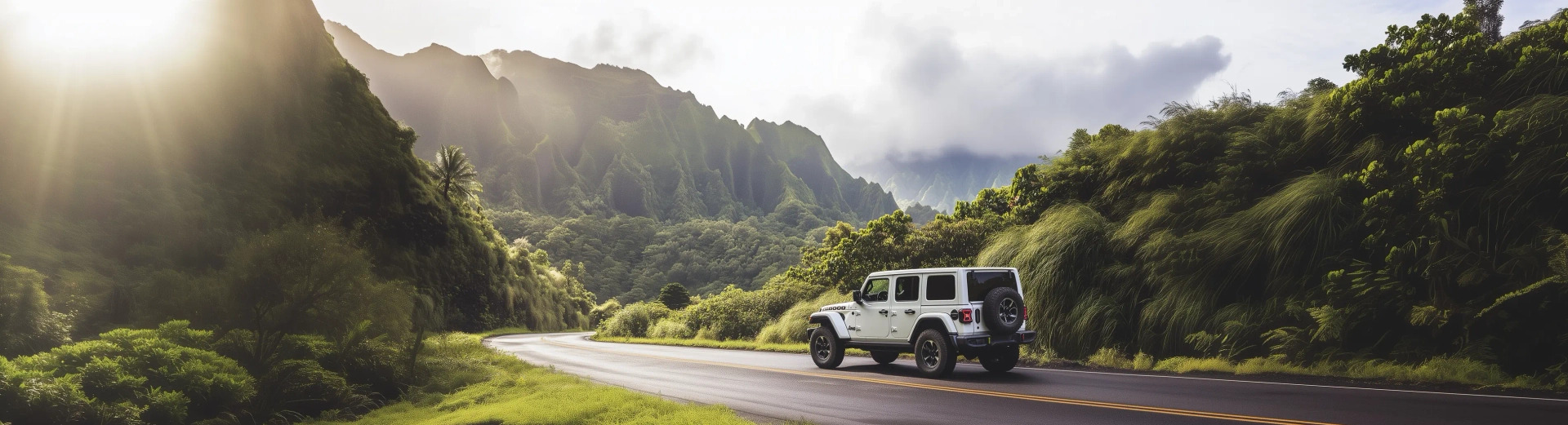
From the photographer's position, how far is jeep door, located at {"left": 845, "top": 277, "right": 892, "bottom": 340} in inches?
524

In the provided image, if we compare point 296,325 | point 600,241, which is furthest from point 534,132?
point 296,325

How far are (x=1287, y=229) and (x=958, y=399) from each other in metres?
7.42

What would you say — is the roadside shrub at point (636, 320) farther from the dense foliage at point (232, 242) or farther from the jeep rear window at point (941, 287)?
the jeep rear window at point (941, 287)

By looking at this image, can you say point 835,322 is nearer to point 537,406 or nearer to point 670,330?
point 537,406

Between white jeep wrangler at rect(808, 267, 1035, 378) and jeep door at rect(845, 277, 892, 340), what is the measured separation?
1cm

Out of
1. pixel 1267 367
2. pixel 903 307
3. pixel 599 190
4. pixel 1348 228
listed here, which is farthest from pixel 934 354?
pixel 599 190

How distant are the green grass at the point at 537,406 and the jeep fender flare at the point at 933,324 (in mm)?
5059

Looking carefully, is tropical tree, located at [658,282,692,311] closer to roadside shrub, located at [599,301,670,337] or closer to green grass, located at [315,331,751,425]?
roadside shrub, located at [599,301,670,337]

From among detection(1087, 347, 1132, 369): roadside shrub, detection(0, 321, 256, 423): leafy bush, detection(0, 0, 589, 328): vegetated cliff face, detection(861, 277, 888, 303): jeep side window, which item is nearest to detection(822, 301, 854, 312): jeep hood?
detection(861, 277, 888, 303): jeep side window

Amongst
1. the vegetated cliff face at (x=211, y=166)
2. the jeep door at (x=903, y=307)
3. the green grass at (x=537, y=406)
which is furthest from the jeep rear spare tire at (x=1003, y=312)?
the vegetated cliff face at (x=211, y=166)

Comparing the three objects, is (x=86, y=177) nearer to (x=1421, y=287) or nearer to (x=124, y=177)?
Answer: (x=124, y=177)

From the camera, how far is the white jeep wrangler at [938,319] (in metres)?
12.0

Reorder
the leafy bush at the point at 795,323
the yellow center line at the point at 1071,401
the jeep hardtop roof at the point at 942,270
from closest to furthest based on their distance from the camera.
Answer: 1. the yellow center line at the point at 1071,401
2. the jeep hardtop roof at the point at 942,270
3. the leafy bush at the point at 795,323

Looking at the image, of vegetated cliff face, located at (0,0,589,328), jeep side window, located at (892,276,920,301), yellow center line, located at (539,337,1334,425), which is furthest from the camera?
vegetated cliff face, located at (0,0,589,328)
